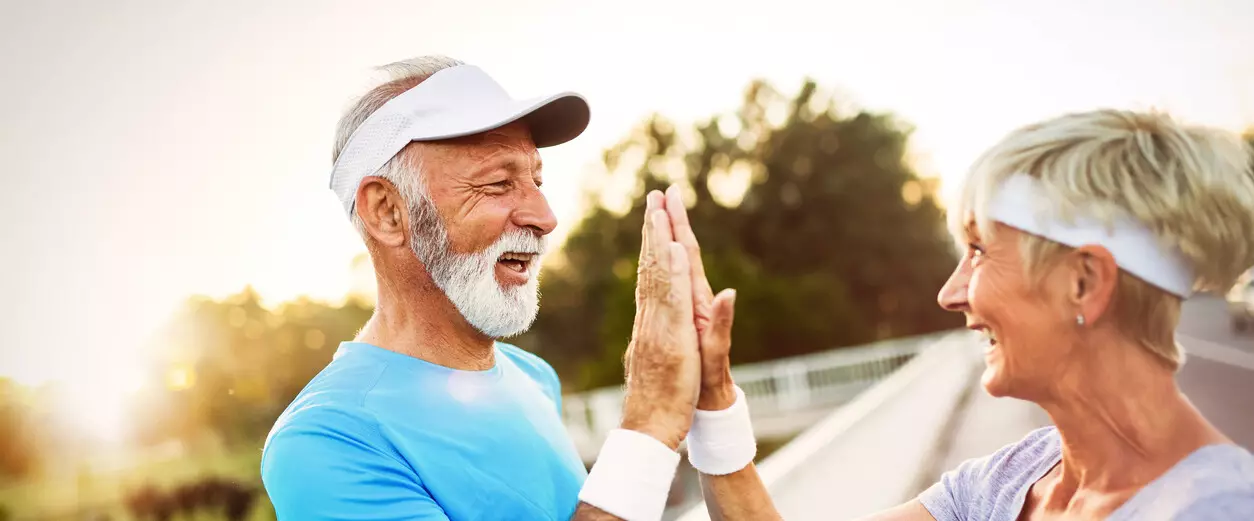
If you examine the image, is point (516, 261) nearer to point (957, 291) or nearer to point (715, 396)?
point (715, 396)

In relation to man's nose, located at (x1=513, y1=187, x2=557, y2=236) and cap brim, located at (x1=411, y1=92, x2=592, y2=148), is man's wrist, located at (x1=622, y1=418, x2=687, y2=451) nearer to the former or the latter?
man's nose, located at (x1=513, y1=187, x2=557, y2=236)

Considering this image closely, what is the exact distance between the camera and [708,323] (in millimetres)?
1647

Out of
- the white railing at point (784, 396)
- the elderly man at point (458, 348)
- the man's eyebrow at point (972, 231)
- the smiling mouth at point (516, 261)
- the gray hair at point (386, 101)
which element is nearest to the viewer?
the man's eyebrow at point (972, 231)

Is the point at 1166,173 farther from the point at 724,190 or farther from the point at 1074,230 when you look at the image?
the point at 724,190

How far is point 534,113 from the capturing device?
1.82 m

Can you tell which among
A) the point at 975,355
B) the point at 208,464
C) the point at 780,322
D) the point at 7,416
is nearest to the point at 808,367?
the point at 975,355

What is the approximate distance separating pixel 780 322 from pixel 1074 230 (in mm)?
20253

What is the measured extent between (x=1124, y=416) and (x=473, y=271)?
116cm

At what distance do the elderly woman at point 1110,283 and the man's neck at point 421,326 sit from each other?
0.96m

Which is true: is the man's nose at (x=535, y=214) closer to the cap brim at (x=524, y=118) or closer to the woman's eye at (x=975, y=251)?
the cap brim at (x=524, y=118)

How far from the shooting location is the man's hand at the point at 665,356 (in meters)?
1.58

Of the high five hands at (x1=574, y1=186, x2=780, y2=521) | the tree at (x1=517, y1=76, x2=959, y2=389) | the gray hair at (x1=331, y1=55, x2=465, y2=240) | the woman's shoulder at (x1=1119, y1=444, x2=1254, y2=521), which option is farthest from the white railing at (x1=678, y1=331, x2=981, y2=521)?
the tree at (x1=517, y1=76, x2=959, y2=389)

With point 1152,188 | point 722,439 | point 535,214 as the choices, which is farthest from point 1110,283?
point 535,214

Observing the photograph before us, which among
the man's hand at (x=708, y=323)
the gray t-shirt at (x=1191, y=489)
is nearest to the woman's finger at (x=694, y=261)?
the man's hand at (x=708, y=323)
